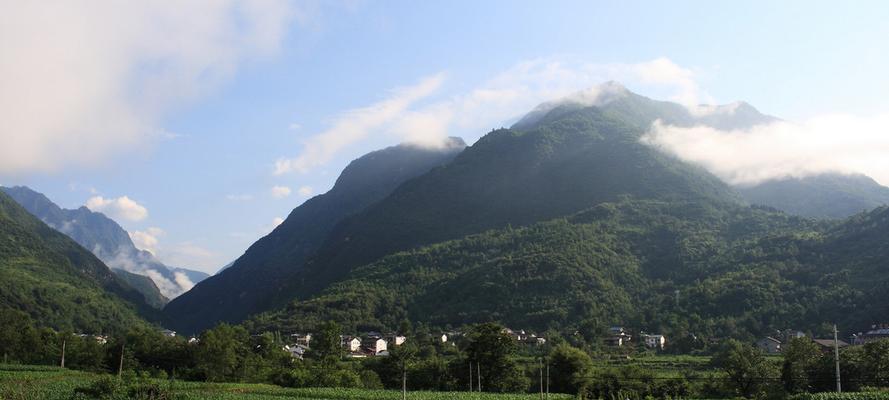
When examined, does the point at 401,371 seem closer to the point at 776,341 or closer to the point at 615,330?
the point at 615,330

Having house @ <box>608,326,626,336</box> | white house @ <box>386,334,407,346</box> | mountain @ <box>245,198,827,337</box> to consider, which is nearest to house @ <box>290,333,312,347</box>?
mountain @ <box>245,198,827,337</box>

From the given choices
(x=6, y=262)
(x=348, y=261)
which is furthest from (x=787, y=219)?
(x=6, y=262)

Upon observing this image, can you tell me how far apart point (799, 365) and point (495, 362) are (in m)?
23.9

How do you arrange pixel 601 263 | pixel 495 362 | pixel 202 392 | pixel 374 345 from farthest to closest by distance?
pixel 601 263
pixel 374 345
pixel 495 362
pixel 202 392

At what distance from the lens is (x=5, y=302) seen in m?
136

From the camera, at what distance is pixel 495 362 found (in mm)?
59625

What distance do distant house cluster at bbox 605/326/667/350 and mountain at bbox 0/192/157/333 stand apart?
10063cm

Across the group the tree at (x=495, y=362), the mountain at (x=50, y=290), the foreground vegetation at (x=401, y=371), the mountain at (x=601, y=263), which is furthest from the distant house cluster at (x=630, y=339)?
the mountain at (x=50, y=290)

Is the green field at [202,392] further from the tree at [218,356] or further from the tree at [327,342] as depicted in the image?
the tree at [327,342]

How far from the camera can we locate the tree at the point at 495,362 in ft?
194

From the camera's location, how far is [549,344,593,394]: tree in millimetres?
57281

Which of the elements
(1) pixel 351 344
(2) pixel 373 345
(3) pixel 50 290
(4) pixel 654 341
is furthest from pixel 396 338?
(3) pixel 50 290

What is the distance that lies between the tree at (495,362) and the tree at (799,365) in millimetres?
20790

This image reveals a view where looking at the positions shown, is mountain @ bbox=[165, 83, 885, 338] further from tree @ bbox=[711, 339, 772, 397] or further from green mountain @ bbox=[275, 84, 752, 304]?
tree @ bbox=[711, 339, 772, 397]
